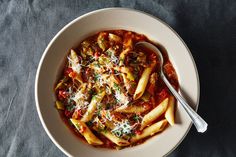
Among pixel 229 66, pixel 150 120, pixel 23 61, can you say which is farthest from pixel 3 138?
pixel 229 66

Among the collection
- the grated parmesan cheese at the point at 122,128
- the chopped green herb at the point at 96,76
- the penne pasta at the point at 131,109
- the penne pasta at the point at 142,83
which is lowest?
the grated parmesan cheese at the point at 122,128

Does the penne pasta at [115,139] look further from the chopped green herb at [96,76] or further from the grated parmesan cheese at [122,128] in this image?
the chopped green herb at [96,76]

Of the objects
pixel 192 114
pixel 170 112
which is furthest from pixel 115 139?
pixel 192 114

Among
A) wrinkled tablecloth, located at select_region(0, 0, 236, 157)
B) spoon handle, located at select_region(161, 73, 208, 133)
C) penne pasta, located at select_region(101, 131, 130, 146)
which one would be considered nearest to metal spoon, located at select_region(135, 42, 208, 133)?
spoon handle, located at select_region(161, 73, 208, 133)

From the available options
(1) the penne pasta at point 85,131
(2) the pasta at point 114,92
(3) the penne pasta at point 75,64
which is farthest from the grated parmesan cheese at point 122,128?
(3) the penne pasta at point 75,64

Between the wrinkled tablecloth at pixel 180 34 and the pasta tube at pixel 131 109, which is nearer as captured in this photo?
the pasta tube at pixel 131 109

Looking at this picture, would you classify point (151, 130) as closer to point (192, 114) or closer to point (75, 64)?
point (192, 114)
